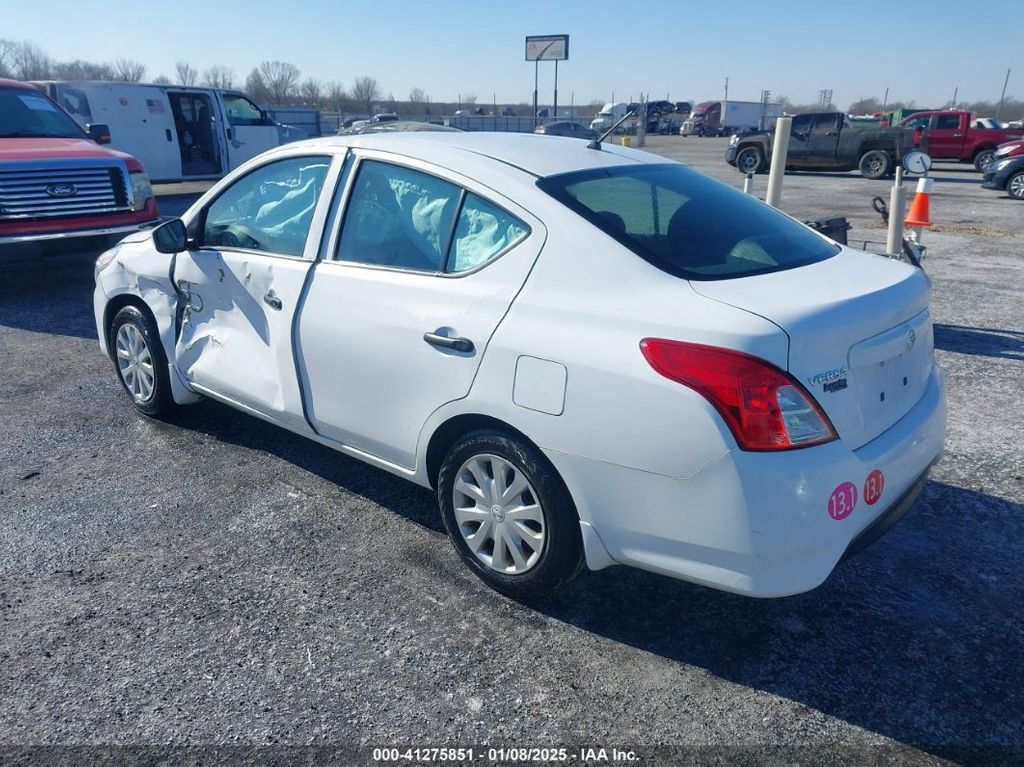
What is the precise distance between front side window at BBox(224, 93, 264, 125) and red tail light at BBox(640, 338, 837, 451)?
687 inches

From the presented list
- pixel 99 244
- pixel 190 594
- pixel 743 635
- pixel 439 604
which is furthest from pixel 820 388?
pixel 99 244

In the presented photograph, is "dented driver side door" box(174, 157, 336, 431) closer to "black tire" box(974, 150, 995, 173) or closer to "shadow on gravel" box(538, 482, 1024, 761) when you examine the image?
"shadow on gravel" box(538, 482, 1024, 761)

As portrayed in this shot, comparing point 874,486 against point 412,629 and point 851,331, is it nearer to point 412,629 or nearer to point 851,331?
point 851,331

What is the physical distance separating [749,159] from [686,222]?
22412mm

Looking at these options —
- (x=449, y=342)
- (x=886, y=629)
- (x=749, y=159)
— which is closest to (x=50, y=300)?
(x=449, y=342)

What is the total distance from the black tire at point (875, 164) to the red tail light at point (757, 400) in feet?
74.1

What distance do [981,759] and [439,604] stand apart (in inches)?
71.8

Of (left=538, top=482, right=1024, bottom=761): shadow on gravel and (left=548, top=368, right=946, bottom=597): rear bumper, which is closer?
(left=548, top=368, right=946, bottom=597): rear bumper

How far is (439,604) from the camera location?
310cm

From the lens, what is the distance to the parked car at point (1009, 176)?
17203 mm

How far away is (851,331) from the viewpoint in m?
2.54

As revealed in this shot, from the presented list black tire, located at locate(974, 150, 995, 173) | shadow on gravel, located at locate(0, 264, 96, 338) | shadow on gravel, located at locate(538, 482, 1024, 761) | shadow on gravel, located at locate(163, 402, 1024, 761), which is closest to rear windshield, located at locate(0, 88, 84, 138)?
shadow on gravel, located at locate(0, 264, 96, 338)

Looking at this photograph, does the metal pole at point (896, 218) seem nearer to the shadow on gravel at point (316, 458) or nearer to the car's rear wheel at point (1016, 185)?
the shadow on gravel at point (316, 458)

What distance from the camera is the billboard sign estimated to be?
54.0 metres
